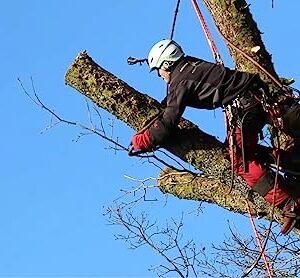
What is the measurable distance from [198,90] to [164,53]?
0.38 metres

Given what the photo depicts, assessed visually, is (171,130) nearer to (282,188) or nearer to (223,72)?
(223,72)

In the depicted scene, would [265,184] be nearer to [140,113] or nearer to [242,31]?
[140,113]

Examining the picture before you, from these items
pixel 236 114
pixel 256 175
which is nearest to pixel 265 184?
pixel 256 175

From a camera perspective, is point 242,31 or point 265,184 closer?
point 265,184

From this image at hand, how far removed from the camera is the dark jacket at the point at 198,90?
13.6ft

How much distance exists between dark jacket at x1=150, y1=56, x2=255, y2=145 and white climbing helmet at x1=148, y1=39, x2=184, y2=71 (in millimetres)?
168

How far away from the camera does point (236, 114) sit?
13.9ft

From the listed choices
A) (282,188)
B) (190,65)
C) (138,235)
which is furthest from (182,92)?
(138,235)

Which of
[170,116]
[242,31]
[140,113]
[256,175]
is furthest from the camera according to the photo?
[242,31]

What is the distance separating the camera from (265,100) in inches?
166

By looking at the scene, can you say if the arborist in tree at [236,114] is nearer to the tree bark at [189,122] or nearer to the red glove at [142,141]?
the red glove at [142,141]

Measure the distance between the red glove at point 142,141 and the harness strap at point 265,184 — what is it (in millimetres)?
702

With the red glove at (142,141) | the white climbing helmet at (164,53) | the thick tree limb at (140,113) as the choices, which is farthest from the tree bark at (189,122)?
Answer: the white climbing helmet at (164,53)

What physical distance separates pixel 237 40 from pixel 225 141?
28.6 inches
